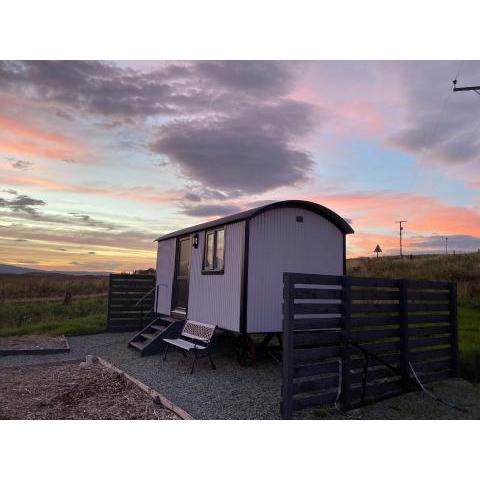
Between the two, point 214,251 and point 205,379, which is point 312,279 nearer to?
point 205,379

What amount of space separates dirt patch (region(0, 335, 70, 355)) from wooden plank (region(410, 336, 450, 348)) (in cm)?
829

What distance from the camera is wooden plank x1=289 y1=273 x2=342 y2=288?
17.4 ft

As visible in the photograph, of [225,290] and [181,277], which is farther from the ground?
[181,277]

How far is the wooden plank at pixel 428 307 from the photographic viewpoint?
7189 millimetres

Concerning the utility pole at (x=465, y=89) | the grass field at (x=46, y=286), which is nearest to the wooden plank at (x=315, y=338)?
the utility pole at (x=465, y=89)

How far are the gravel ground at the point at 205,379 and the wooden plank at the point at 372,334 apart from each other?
153cm

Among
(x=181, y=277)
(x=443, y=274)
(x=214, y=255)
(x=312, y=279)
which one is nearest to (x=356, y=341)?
(x=312, y=279)

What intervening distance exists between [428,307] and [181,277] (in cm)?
673

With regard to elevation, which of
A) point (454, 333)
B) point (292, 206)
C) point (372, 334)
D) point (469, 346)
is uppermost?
point (292, 206)

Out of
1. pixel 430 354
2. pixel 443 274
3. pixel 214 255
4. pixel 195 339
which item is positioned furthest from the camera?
pixel 443 274

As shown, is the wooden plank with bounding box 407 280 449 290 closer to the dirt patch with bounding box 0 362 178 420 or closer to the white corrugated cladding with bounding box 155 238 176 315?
the dirt patch with bounding box 0 362 178 420

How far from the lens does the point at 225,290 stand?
8773 millimetres

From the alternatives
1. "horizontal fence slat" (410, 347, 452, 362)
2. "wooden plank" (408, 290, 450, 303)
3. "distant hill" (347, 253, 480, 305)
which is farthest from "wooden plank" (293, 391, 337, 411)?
"distant hill" (347, 253, 480, 305)
